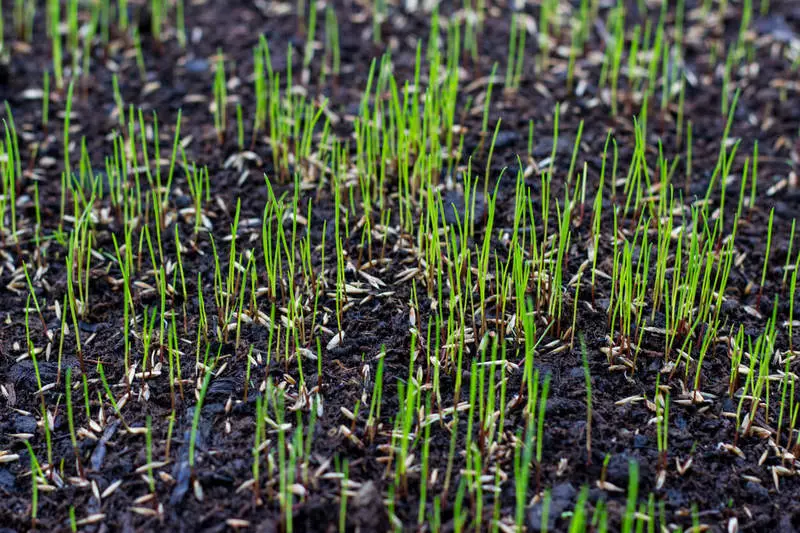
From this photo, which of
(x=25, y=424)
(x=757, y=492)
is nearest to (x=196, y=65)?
(x=25, y=424)

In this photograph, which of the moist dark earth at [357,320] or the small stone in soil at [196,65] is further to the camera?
the small stone in soil at [196,65]

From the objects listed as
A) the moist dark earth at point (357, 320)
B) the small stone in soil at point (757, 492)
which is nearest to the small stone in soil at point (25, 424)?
the moist dark earth at point (357, 320)

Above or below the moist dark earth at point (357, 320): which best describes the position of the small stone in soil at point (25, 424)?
below

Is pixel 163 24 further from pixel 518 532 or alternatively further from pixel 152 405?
pixel 518 532

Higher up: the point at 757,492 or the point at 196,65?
the point at 196,65

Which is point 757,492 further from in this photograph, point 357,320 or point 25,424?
point 25,424

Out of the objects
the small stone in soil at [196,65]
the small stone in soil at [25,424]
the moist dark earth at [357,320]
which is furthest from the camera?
the small stone in soil at [196,65]

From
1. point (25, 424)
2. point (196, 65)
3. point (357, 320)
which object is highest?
point (196, 65)

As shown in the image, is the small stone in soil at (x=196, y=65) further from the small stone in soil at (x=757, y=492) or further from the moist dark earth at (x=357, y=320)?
the small stone in soil at (x=757, y=492)

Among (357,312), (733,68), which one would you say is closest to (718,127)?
(733,68)
